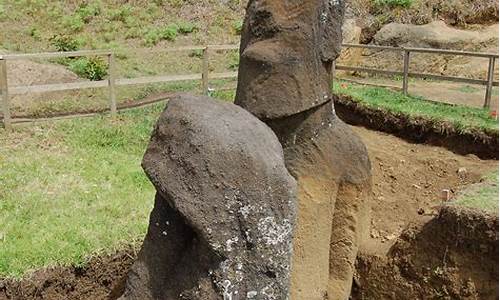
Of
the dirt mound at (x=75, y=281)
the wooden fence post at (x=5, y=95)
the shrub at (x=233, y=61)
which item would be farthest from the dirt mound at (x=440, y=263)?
the shrub at (x=233, y=61)

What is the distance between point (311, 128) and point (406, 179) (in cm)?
371

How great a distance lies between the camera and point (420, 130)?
9195 mm

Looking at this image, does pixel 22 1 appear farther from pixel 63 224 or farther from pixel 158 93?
pixel 63 224

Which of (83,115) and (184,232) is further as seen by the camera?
(83,115)

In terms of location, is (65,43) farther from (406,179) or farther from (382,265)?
(382,265)

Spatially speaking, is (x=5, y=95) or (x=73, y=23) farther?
(x=73, y=23)

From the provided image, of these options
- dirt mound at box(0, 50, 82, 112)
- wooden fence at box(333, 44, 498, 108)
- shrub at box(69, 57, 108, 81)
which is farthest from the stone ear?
shrub at box(69, 57, 108, 81)

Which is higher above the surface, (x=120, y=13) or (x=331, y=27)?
(x=331, y=27)

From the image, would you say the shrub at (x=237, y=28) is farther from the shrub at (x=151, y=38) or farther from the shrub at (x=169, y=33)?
the shrub at (x=151, y=38)

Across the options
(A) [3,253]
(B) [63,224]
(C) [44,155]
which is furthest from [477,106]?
(A) [3,253]

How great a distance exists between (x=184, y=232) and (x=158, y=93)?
1055 centimetres

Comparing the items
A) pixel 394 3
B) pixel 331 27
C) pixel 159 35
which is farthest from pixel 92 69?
pixel 331 27

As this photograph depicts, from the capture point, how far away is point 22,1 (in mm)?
19672

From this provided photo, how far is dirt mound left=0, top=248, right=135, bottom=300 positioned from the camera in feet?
15.4
